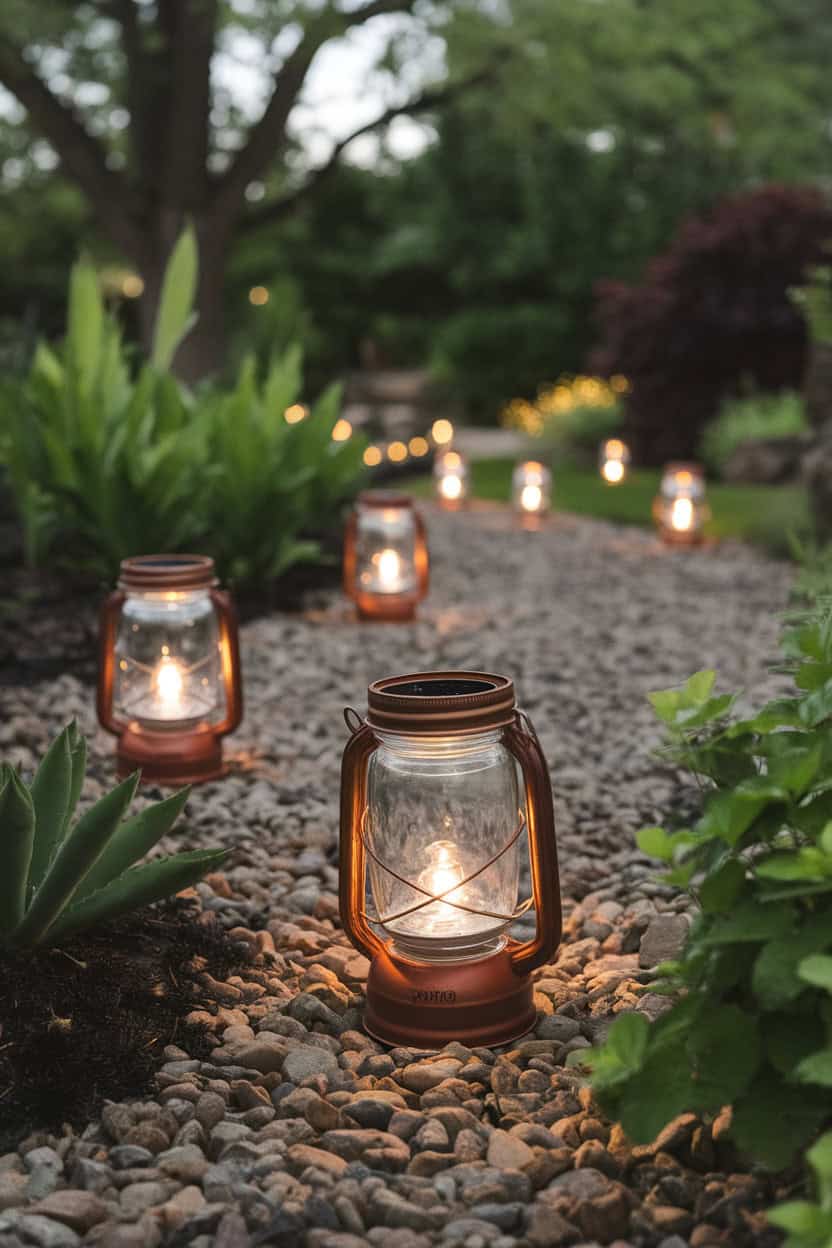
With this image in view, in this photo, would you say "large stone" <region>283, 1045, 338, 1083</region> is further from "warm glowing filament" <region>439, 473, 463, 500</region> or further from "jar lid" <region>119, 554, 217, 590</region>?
"warm glowing filament" <region>439, 473, 463, 500</region>

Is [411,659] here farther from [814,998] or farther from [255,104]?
[255,104]

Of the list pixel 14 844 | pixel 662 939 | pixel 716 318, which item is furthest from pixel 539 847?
pixel 716 318

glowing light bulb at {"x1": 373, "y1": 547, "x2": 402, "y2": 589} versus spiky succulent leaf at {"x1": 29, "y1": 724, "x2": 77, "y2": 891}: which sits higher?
glowing light bulb at {"x1": 373, "y1": 547, "x2": 402, "y2": 589}

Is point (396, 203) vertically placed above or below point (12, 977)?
above

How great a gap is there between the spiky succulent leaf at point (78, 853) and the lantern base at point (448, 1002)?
0.52 meters

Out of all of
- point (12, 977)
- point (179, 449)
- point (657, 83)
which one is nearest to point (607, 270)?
point (657, 83)

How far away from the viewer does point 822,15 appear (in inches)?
834

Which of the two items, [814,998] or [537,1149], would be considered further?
[537,1149]

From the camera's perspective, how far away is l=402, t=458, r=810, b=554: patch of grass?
25.5ft

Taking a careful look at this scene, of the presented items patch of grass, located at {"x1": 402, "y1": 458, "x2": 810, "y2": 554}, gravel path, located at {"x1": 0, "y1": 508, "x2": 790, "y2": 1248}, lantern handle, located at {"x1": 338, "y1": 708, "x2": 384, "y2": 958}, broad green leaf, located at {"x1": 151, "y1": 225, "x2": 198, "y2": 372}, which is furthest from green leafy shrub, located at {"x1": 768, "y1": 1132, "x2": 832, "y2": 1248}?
patch of grass, located at {"x1": 402, "y1": 458, "x2": 810, "y2": 554}

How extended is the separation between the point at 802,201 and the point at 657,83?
6.43 ft

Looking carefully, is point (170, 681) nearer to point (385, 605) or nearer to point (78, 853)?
point (78, 853)

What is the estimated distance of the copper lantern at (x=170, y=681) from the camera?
3.36 metres

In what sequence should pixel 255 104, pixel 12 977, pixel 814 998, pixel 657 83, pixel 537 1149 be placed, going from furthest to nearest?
1. pixel 255 104
2. pixel 657 83
3. pixel 12 977
4. pixel 537 1149
5. pixel 814 998
